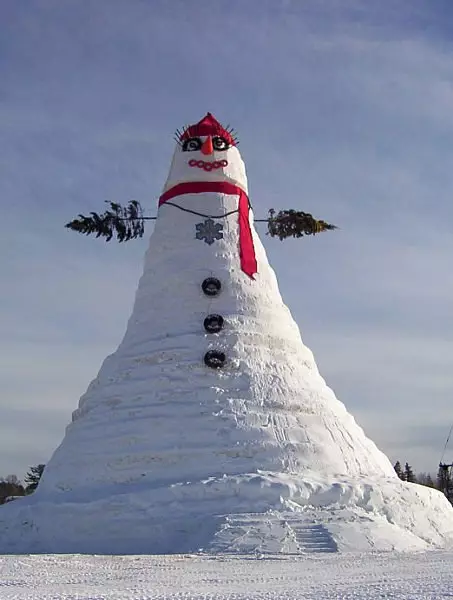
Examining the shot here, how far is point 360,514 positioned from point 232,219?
22.4 ft

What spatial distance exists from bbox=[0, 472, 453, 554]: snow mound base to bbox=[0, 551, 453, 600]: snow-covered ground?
62 cm

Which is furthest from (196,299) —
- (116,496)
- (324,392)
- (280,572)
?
(280,572)

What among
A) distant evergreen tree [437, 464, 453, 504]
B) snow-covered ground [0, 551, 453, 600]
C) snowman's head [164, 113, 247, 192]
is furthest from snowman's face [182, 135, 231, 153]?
distant evergreen tree [437, 464, 453, 504]

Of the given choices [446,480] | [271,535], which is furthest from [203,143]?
[446,480]

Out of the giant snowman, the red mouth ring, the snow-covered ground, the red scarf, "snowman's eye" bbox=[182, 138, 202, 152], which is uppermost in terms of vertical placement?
"snowman's eye" bbox=[182, 138, 202, 152]

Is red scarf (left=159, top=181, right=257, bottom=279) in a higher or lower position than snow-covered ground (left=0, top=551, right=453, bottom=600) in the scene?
higher

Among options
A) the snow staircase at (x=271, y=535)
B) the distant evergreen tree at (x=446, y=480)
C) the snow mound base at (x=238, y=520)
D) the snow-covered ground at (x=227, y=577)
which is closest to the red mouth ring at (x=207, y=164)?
the snow mound base at (x=238, y=520)

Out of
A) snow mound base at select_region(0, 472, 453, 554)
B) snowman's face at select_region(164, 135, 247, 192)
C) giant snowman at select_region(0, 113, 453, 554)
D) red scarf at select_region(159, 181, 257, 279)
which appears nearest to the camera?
snow mound base at select_region(0, 472, 453, 554)

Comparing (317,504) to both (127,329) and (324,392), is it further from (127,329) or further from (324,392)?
(127,329)

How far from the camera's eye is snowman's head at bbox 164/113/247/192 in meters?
16.7

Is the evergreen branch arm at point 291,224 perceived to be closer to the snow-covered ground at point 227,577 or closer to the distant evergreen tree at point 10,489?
the snow-covered ground at point 227,577

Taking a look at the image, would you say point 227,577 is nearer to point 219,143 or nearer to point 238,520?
point 238,520

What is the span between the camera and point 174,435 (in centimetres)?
1349

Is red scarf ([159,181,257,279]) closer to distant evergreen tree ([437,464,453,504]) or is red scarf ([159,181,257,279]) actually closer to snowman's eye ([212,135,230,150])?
snowman's eye ([212,135,230,150])
